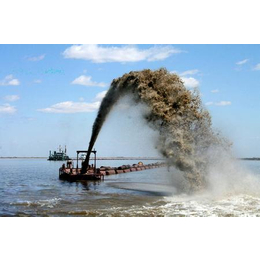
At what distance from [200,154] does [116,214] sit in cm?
612

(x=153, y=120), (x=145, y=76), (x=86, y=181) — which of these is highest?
(x=145, y=76)

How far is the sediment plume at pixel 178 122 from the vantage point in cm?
1658

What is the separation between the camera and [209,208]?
13117 mm

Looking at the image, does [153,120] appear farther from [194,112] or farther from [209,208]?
[209,208]

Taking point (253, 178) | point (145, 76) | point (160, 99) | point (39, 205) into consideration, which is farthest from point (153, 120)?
point (39, 205)

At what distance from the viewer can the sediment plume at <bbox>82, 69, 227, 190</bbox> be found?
16.6 m

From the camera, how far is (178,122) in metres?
16.8

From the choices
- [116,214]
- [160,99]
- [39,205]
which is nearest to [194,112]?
[160,99]

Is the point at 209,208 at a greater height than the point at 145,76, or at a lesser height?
lesser

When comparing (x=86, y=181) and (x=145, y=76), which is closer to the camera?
(x=145, y=76)

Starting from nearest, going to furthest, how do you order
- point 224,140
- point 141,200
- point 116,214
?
1. point 116,214
2. point 141,200
3. point 224,140

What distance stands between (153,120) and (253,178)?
19.3 ft

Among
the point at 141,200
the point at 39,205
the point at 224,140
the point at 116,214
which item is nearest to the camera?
the point at 116,214

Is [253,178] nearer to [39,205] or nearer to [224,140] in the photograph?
[224,140]
